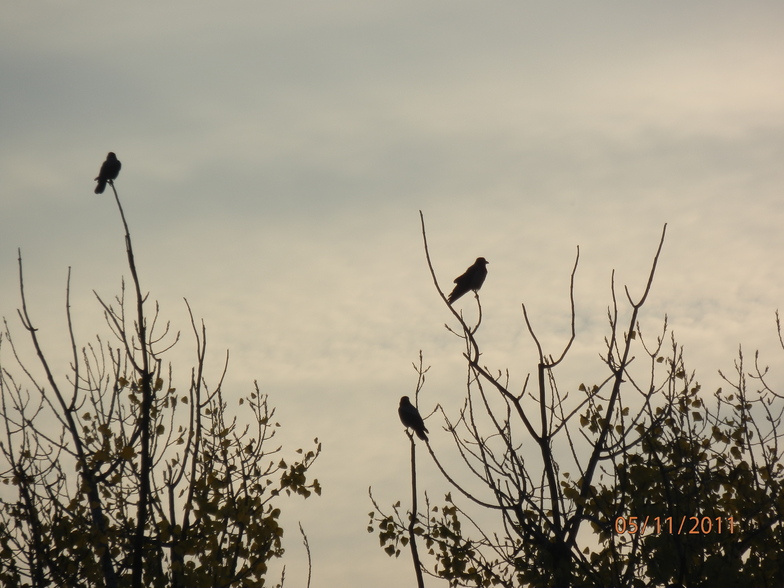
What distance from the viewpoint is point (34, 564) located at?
213 inches

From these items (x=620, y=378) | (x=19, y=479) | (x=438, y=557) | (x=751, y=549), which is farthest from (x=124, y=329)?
(x=751, y=549)

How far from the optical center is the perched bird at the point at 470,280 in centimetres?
1333

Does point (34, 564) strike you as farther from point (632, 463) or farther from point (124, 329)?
point (632, 463)

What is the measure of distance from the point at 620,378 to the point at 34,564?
4009 millimetres

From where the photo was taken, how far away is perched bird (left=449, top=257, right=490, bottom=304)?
1333 cm

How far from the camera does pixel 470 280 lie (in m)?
13.4
